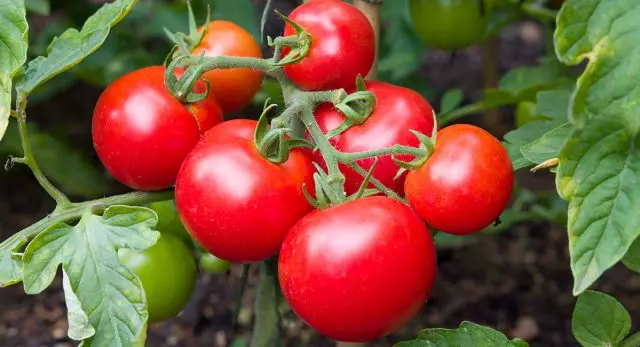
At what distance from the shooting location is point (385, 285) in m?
0.63

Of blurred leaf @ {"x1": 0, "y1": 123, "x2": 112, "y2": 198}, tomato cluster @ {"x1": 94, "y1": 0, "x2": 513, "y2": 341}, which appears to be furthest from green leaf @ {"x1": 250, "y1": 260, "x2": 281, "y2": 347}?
blurred leaf @ {"x1": 0, "y1": 123, "x2": 112, "y2": 198}

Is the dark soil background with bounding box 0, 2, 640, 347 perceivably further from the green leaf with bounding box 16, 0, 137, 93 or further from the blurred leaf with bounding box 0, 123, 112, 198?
the green leaf with bounding box 16, 0, 137, 93

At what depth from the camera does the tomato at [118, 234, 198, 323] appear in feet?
2.92

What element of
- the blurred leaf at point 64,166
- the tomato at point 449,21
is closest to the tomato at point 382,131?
the tomato at point 449,21

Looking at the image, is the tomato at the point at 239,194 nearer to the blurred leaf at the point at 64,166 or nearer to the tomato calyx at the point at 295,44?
the tomato calyx at the point at 295,44

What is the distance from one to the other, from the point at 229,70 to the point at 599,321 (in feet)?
1.37

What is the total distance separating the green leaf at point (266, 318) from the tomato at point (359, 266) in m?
0.33

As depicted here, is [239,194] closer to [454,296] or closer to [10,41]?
[10,41]

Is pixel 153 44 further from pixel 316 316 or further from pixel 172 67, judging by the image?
pixel 316 316

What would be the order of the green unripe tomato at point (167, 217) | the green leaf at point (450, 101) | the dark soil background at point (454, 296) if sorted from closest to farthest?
the green unripe tomato at point (167, 217)
the green leaf at point (450, 101)
the dark soil background at point (454, 296)

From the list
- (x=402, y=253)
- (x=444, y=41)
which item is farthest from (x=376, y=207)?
(x=444, y=41)

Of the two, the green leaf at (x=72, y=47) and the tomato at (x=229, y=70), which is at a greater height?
the green leaf at (x=72, y=47)

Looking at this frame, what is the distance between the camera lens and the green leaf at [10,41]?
0.71m

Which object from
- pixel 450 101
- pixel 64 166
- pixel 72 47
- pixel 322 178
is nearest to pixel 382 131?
pixel 322 178
